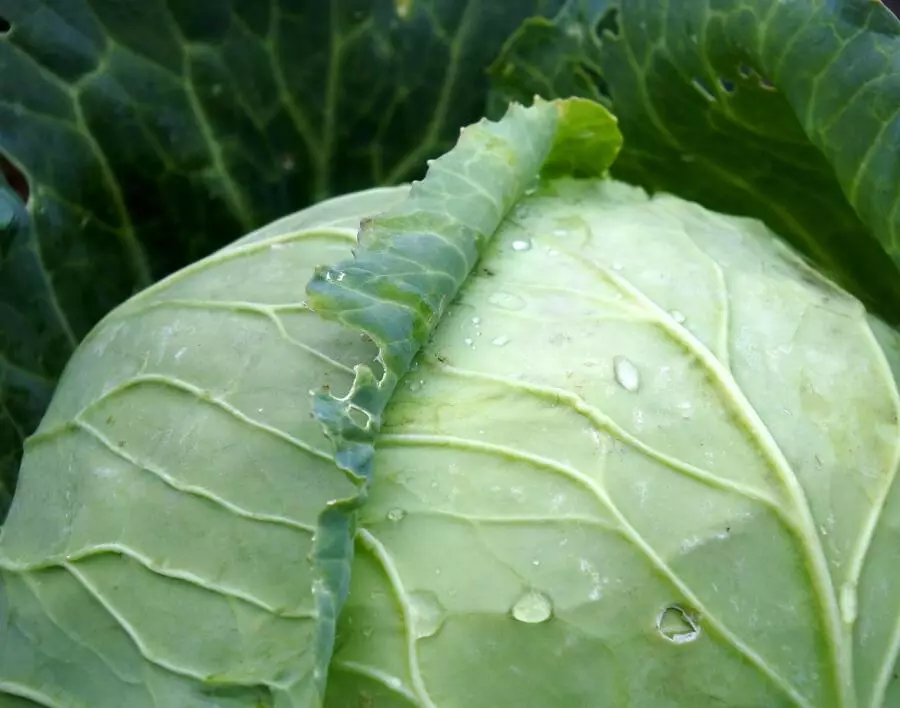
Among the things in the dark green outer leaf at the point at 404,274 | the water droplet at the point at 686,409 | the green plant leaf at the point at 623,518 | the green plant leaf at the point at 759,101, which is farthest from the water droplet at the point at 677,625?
the green plant leaf at the point at 759,101

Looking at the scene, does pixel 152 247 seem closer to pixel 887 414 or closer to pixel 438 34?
pixel 438 34

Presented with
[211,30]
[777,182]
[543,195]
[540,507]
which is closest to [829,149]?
[777,182]

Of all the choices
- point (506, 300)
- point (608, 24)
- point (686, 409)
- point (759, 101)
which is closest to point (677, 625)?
A: point (686, 409)

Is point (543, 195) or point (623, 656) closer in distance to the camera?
point (623, 656)

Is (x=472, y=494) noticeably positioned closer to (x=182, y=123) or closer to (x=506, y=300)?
(x=506, y=300)

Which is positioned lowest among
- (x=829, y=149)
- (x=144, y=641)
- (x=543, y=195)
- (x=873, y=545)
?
(x=144, y=641)

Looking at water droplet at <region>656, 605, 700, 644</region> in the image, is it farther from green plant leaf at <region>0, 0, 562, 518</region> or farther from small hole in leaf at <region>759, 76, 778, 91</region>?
green plant leaf at <region>0, 0, 562, 518</region>

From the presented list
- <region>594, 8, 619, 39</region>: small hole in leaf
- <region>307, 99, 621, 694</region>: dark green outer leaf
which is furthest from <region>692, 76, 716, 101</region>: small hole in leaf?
<region>307, 99, 621, 694</region>: dark green outer leaf
